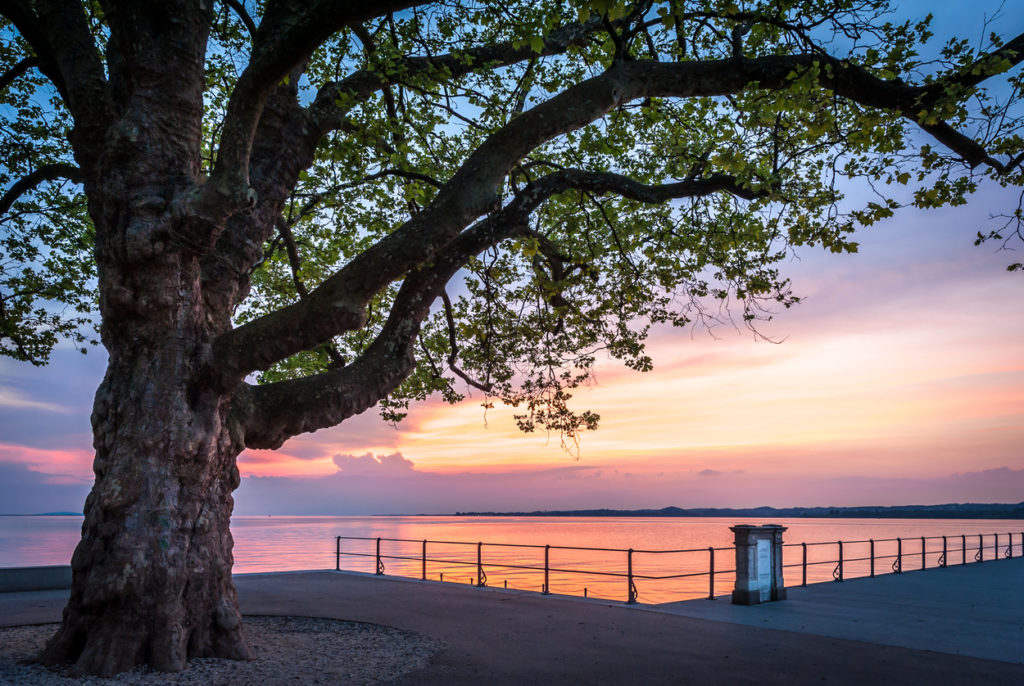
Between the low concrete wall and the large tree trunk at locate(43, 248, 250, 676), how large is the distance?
854 cm

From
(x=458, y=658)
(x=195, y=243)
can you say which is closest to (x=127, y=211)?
(x=195, y=243)

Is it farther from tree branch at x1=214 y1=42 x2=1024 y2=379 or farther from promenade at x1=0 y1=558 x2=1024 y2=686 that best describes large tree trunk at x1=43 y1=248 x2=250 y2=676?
promenade at x1=0 y1=558 x2=1024 y2=686

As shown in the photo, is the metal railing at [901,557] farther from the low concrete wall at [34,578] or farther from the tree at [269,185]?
the low concrete wall at [34,578]

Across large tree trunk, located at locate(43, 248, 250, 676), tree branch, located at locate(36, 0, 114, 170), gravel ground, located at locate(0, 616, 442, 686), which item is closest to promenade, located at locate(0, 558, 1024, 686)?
gravel ground, located at locate(0, 616, 442, 686)

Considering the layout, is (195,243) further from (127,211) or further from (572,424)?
(572,424)

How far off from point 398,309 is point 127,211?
3.13 m

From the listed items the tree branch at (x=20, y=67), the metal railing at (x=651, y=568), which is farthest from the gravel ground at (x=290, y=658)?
the tree branch at (x=20, y=67)

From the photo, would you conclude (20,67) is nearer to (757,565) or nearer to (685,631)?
(685,631)

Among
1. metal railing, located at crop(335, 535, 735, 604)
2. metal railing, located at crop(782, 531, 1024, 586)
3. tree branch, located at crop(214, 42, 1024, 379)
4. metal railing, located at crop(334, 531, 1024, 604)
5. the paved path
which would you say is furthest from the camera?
metal railing, located at crop(782, 531, 1024, 586)

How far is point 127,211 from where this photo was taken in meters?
7.06

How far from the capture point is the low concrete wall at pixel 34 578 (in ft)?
44.3

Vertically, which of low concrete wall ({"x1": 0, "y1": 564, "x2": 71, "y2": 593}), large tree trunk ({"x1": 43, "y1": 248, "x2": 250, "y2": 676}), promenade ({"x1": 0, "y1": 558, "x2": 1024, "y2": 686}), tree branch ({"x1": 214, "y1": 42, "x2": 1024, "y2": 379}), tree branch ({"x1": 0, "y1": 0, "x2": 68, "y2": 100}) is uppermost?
tree branch ({"x1": 0, "y1": 0, "x2": 68, "y2": 100})

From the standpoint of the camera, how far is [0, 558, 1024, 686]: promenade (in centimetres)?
684

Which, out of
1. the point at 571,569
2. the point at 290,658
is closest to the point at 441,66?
the point at 290,658
